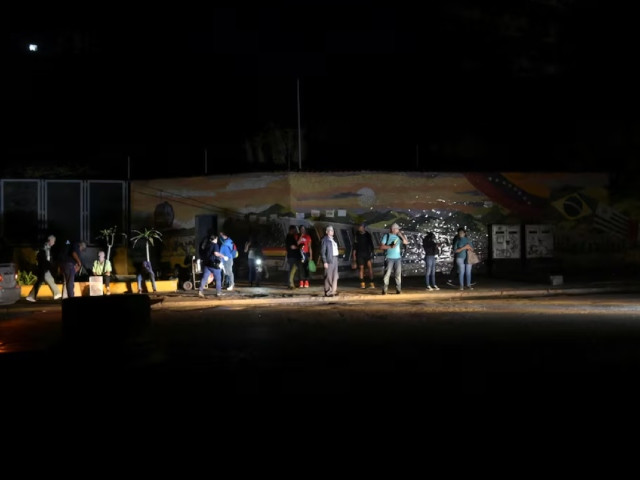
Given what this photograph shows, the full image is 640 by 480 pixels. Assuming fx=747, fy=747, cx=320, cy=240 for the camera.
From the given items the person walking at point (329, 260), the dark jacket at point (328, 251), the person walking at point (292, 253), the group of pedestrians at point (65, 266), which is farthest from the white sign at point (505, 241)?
the group of pedestrians at point (65, 266)

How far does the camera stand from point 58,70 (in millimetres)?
32844

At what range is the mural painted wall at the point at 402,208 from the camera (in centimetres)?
2547

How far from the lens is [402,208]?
26312 millimetres

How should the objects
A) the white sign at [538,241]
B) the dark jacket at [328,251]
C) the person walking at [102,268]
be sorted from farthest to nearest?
1. the white sign at [538,241]
2. the person walking at [102,268]
3. the dark jacket at [328,251]

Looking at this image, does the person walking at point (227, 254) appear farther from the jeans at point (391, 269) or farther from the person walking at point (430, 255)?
the person walking at point (430, 255)

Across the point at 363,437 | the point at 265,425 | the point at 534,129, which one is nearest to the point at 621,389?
the point at 363,437

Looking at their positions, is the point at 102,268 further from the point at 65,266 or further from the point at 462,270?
the point at 462,270

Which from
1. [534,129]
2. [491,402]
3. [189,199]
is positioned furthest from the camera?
[534,129]

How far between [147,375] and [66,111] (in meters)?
24.7

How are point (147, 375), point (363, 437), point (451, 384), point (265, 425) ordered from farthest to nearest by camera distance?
point (147, 375) → point (451, 384) → point (265, 425) → point (363, 437)

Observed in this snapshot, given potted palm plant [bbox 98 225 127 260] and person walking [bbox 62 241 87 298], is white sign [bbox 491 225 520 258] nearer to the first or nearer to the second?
potted palm plant [bbox 98 225 127 260]

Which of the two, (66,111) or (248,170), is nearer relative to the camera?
(248,170)

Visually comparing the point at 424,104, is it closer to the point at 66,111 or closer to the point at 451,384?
the point at 66,111

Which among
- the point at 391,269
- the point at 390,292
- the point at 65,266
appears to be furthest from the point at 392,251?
the point at 65,266
